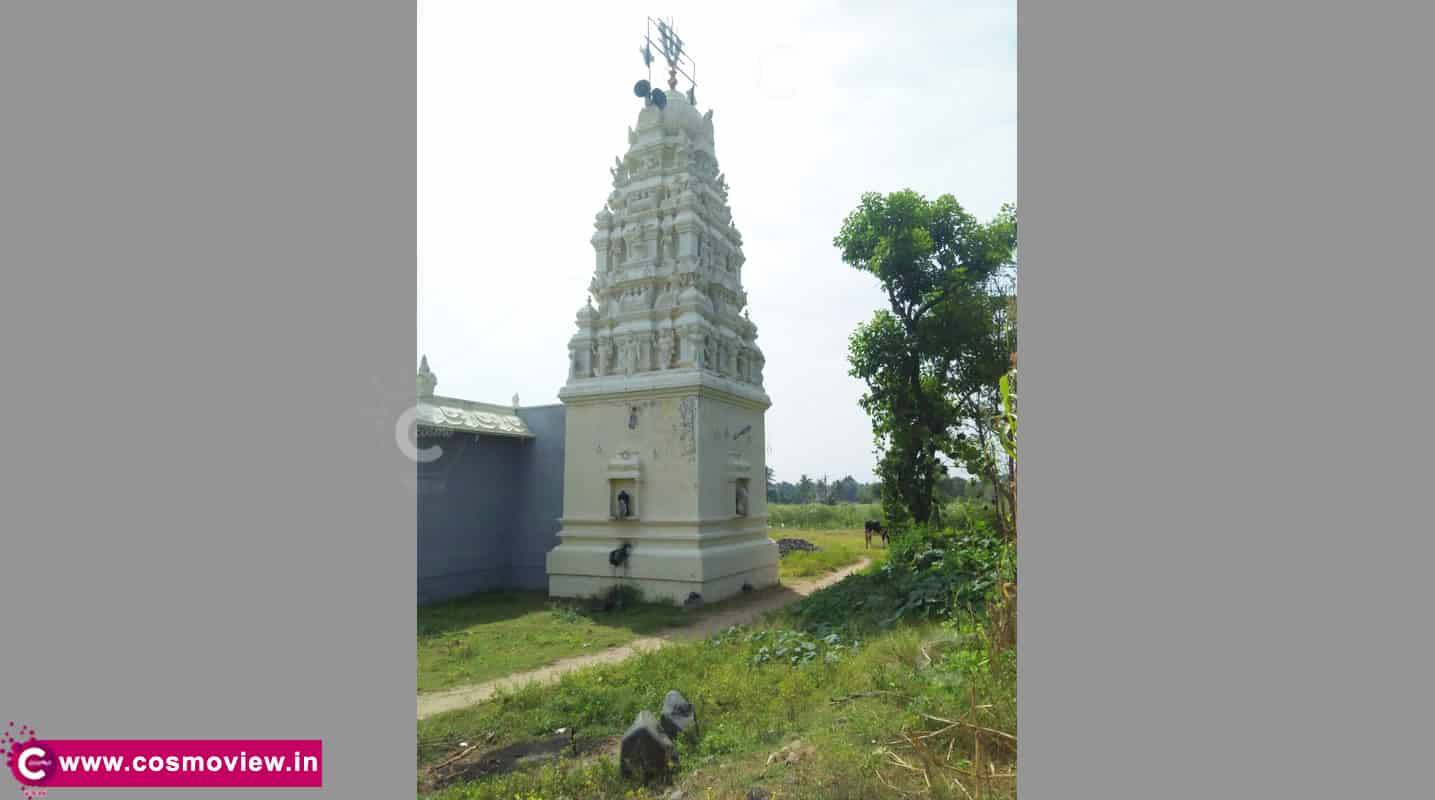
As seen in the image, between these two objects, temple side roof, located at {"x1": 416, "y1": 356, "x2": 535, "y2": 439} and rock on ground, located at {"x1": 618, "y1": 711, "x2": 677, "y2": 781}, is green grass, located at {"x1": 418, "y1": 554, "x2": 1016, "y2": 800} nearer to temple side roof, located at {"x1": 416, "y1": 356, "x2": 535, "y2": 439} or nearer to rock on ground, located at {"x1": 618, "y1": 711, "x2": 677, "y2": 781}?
rock on ground, located at {"x1": 618, "y1": 711, "x2": 677, "y2": 781}

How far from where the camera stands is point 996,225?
709 inches

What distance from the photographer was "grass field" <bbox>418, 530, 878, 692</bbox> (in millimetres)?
8812

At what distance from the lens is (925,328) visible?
57.4ft

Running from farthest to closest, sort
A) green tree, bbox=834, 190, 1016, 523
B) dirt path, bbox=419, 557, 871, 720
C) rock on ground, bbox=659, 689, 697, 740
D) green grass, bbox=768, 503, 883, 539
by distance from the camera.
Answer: green grass, bbox=768, 503, 883, 539 < green tree, bbox=834, 190, 1016, 523 < dirt path, bbox=419, 557, 871, 720 < rock on ground, bbox=659, 689, 697, 740

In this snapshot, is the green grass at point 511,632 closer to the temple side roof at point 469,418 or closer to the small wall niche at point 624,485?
the small wall niche at point 624,485

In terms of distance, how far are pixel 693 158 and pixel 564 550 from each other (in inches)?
342

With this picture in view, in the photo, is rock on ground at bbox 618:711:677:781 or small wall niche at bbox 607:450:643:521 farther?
small wall niche at bbox 607:450:643:521

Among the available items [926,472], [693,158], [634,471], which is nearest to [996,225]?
[926,472]

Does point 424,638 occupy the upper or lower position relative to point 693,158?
lower

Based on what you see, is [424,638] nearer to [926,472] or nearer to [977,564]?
[977,564]

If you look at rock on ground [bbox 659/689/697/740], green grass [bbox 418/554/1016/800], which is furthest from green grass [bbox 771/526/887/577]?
rock on ground [bbox 659/689/697/740]
